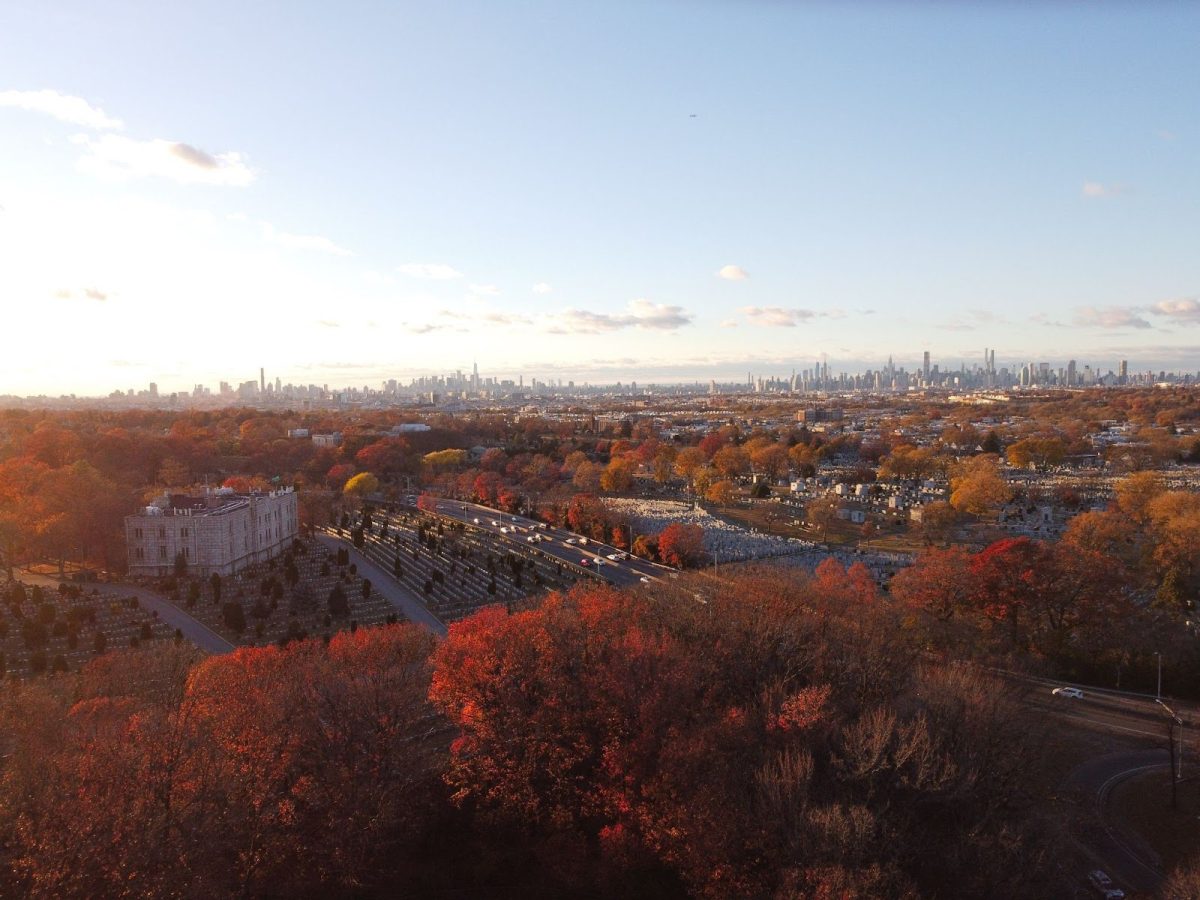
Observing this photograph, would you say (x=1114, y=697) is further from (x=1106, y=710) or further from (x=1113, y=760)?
(x=1113, y=760)

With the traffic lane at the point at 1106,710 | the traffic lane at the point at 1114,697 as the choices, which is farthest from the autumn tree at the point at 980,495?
the traffic lane at the point at 1106,710

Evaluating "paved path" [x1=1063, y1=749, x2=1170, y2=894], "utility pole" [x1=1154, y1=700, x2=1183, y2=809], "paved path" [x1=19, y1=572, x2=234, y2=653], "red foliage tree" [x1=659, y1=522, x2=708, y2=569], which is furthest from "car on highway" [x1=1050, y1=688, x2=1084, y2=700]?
"paved path" [x1=19, y1=572, x2=234, y2=653]

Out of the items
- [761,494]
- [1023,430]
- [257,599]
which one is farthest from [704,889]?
[1023,430]

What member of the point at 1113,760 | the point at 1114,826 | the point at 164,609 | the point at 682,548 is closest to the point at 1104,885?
the point at 1114,826

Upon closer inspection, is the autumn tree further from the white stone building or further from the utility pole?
the white stone building

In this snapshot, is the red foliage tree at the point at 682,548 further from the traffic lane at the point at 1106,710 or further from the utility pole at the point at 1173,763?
the utility pole at the point at 1173,763
